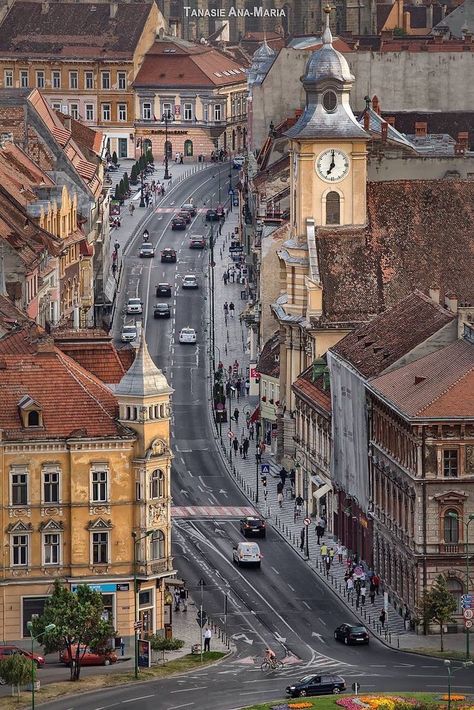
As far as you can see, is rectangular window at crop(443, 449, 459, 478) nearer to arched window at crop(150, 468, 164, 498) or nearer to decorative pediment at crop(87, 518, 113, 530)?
arched window at crop(150, 468, 164, 498)

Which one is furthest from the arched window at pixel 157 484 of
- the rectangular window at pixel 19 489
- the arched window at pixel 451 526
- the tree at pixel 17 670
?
the tree at pixel 17 670

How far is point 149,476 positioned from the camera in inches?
7008

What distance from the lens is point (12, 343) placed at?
188625 millimetres

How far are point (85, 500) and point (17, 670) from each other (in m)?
16.4

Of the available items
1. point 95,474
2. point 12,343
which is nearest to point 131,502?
point 95,474

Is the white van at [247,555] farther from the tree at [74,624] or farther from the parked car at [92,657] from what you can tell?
the tree at [74,624]

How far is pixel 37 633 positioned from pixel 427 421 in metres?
24.5

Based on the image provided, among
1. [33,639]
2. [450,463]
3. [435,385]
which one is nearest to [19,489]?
[33,639]

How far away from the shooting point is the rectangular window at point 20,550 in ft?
584

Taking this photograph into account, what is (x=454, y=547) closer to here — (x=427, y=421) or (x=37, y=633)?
(x=427, y=421)

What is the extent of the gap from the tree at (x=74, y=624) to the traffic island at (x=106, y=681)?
1.36 meters

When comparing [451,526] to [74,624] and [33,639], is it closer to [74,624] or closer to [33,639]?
[74,624]

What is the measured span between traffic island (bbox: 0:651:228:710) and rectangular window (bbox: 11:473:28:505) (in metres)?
11.3

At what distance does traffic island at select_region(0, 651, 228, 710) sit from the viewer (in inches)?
6467
